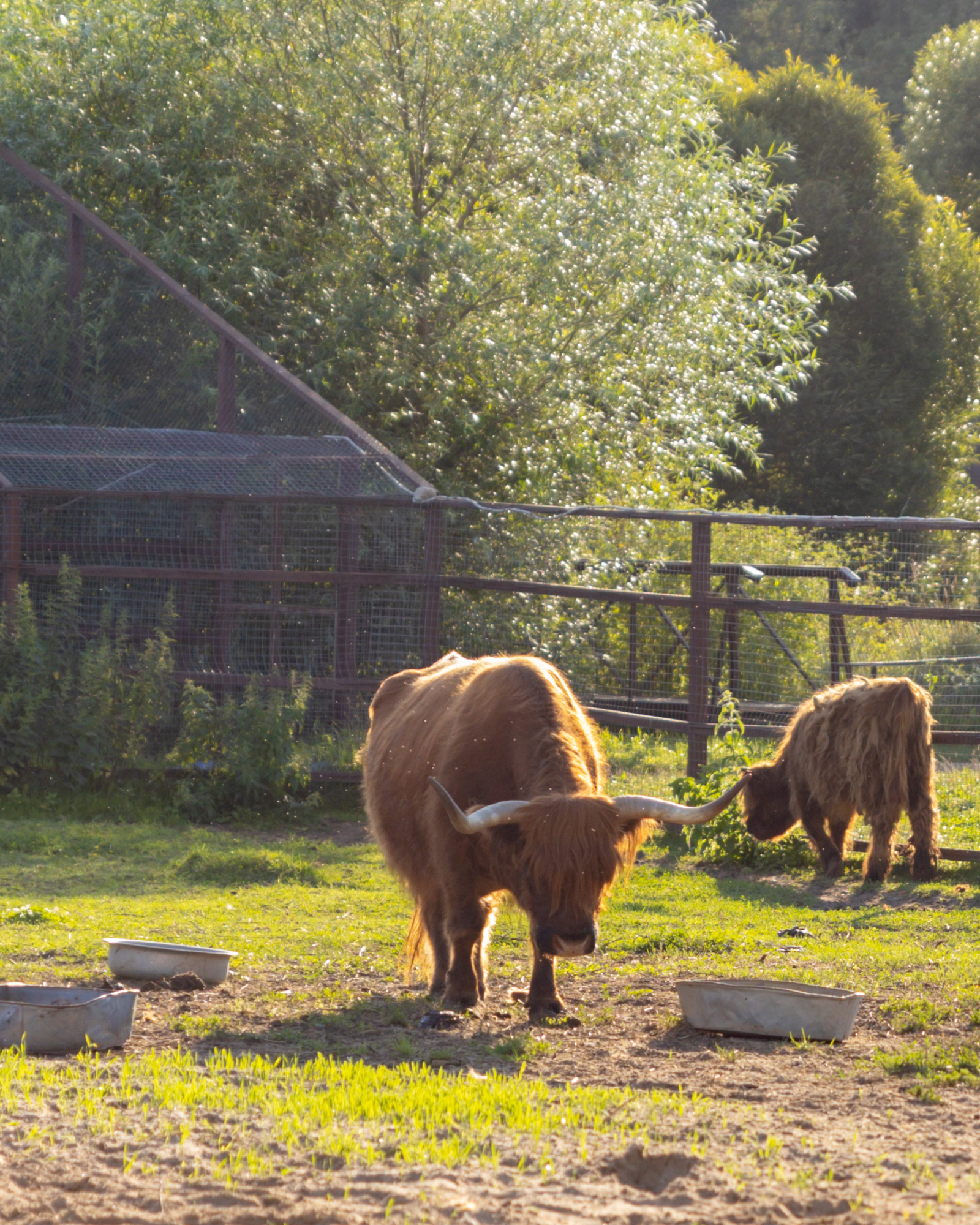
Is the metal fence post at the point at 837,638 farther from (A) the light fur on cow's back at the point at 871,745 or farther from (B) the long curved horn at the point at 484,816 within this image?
(B) the long curved horn at the point at 484,816

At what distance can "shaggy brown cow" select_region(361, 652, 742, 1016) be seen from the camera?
5.09 metres

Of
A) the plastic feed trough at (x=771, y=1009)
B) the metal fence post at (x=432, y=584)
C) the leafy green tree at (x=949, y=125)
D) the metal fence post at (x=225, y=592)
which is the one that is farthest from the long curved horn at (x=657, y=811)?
the leafy green tree at (x=949, y=125)

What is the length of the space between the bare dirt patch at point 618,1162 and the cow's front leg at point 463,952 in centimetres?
59

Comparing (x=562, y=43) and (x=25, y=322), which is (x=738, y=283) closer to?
(x=562, y=43)

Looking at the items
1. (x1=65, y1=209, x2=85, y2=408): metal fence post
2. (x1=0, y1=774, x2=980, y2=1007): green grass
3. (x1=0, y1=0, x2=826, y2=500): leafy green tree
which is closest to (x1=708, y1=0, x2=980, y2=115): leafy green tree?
(x1=0, y1=0, x2=826, y2=500): leafy green tree

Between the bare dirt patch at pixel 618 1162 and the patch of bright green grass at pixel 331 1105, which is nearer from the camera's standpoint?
the bare dirt patch at pixel 618 1162

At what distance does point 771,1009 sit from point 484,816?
48.7 inches

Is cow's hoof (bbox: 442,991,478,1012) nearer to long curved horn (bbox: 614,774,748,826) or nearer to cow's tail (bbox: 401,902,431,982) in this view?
cow's tail (bbox: 401,902,431,982)

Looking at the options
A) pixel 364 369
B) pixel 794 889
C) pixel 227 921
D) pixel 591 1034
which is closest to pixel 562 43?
pixel 364 369

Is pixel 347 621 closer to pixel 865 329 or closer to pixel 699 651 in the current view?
pixel 699 651

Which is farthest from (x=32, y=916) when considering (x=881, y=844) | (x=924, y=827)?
(x=924, y=827)

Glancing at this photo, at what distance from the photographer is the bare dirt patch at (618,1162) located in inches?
126

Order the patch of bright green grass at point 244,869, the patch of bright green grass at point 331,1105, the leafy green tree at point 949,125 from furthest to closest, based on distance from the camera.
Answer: the leafy green tree at point 949,125
the patch of bright green grass at point 244,869
the patch of bright green grass at point 331,1105

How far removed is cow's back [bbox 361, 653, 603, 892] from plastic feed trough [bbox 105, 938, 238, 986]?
940 mm
